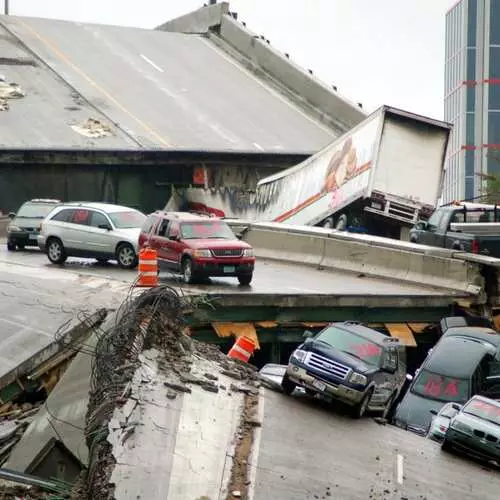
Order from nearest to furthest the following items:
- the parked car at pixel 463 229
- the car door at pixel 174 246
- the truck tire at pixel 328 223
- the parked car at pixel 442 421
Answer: the parked car at pixel 442 421 < the car door at pixel 174 246 < the parked car at pixel 463 229 < the truck tire at pixel 328 223

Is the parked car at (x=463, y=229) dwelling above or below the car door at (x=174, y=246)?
above

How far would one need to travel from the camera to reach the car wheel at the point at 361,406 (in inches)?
849

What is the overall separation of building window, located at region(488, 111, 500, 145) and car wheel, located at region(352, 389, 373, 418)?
81911 millimetres

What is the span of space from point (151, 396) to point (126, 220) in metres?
15.7

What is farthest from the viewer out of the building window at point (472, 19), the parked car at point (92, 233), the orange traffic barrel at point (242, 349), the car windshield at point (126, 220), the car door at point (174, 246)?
the building window at point (472, 19)

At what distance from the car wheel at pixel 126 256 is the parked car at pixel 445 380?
9827mm

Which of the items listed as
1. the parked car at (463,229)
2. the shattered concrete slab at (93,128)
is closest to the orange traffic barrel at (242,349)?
the parked car at (463,229)

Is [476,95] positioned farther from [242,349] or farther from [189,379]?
[189,379]

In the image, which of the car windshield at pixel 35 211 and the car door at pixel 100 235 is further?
the car windshield at pixel 35 211

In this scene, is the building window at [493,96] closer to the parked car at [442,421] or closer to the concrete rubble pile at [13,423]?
the parked car at [442,421]

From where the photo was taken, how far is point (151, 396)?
1869 centimetres

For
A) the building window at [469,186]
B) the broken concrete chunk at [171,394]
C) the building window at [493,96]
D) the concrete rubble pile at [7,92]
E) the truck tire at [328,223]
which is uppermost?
the building window at [493,96]

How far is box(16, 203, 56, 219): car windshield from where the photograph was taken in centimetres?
3941

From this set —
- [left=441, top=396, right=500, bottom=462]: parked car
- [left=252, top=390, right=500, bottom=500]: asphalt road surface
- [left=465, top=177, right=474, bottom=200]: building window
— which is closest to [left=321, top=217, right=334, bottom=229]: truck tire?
[left=252, top=390, right=500, bottom=500]: asphalt road surface
